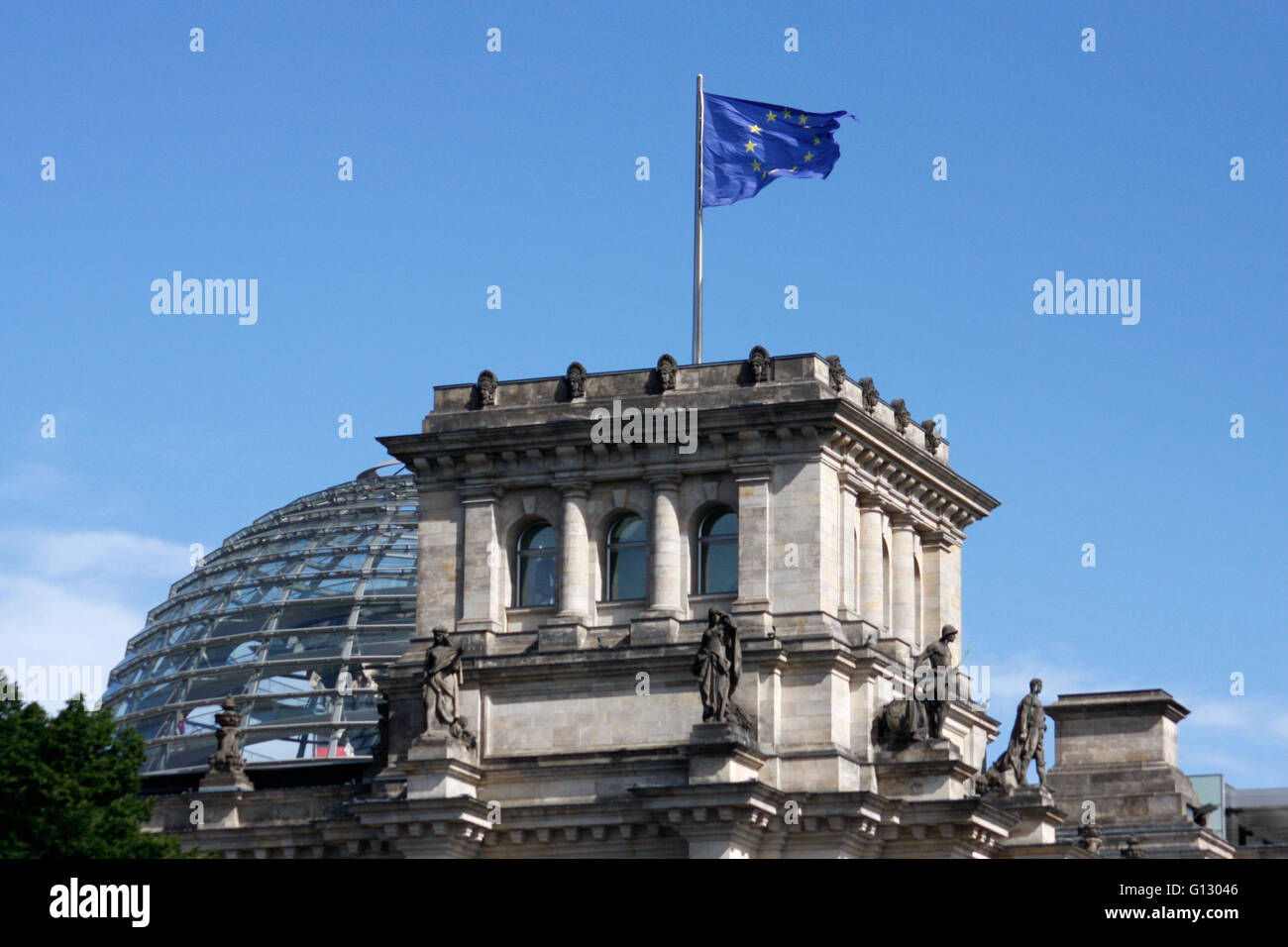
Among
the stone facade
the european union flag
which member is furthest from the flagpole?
the stone facade

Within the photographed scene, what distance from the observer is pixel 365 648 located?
108m

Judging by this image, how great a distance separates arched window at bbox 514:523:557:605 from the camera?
77.9 m

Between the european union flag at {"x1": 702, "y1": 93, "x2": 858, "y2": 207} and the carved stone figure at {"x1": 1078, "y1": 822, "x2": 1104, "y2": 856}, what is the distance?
22.6 m

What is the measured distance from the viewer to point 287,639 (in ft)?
363

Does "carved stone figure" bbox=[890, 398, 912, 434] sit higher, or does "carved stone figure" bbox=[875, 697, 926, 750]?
"carved stone figure" bbox=[890, 398, 912, 434]

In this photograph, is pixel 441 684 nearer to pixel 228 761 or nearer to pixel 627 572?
pixel 627 572

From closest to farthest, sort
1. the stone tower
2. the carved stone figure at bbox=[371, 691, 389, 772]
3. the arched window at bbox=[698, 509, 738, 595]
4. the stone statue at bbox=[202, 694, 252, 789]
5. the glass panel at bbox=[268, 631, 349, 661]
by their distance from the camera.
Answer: the stone tower, the arched window at bbox=[698, 509, 738, 595], the carved stone figure at bbox=[371, 691, 389, 772], the stone statue at bbox=[202, 694, 252, 789], the glass panel at bbox=[268, 631, 349, 661]

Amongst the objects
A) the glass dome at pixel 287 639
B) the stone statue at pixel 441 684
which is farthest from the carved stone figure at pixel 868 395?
the glass dome at pixel 287 639

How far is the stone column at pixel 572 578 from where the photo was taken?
7625 cm

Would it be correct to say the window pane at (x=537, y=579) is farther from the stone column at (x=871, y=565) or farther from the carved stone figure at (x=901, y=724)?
the carved stone figure at (x=901, y=724)

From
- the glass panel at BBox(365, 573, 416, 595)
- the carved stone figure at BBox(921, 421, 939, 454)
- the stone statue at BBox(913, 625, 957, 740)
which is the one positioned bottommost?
the stone statue at BBox(913, 625, 957, 740)

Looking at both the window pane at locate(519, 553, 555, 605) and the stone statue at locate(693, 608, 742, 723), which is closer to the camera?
the stone statue at locate(693, 608, 742, 723)

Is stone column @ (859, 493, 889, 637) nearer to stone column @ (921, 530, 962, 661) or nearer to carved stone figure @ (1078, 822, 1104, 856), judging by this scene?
stone column @ (921, 530, 962, 661)
